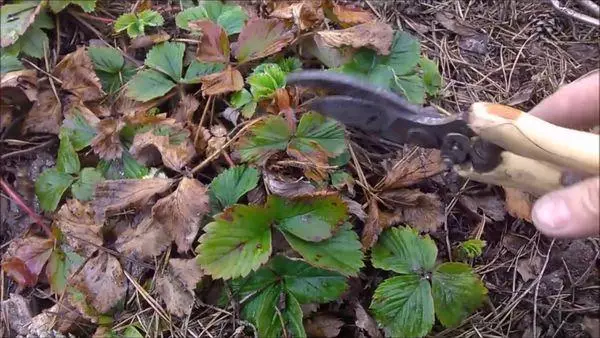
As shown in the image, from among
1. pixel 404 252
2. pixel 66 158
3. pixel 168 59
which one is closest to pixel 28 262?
pixel 66 158

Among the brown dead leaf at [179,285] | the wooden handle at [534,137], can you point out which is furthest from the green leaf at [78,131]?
the wooden handle at [534,137]

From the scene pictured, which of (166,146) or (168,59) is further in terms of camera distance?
(168,59)

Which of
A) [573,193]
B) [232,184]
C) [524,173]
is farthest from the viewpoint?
[232,184]

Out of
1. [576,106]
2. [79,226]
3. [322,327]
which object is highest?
[576,106]

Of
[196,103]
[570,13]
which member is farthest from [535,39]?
[196,103]

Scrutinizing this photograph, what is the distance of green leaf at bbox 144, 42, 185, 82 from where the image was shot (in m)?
1.91

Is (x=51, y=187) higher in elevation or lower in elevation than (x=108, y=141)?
lower

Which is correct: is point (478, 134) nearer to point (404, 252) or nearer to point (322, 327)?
point (404, 252)

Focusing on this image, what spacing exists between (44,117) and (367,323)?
3.81 feet

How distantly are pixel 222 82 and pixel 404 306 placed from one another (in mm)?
818

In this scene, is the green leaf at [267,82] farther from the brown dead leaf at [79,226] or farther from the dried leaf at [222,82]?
the brown dead leaf at [79,226]

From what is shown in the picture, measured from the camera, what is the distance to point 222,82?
185 cm

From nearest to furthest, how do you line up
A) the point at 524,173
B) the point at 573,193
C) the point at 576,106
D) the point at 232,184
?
1. the point at 573,193
2. the point at 524,173
3. the point at 576,106
4. the point at 232,184

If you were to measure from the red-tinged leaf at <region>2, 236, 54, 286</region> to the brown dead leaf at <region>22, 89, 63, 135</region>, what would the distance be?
1.18 feet
